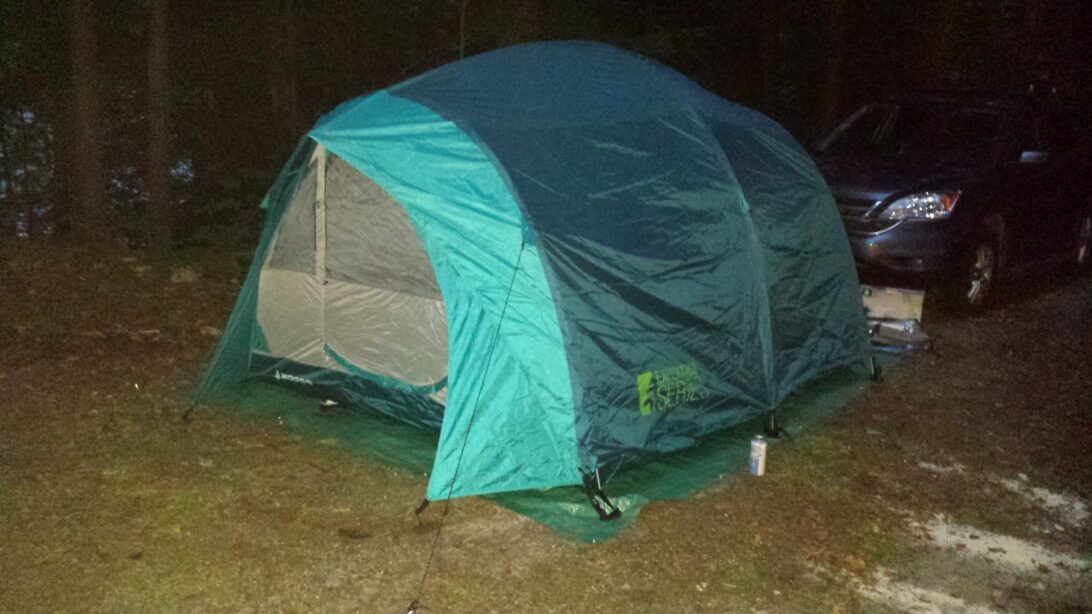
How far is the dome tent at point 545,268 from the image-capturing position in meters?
5.05

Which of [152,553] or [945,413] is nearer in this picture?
[152,553]

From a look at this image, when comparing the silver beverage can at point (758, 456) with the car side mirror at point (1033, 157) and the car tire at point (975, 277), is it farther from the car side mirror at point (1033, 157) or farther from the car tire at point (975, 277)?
the car side mirror at point (1033, 157)

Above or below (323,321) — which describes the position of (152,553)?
below

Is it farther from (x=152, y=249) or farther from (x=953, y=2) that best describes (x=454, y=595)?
(x=953, y=2)

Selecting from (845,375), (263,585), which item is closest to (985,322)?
(845,375)

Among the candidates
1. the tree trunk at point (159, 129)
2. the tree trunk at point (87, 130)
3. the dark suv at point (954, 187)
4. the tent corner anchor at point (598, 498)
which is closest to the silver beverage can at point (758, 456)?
the tent corner anchor at point (598, 498)

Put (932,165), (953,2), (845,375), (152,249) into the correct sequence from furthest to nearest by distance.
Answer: (953,2), (152,249), (932,165), (845,375)

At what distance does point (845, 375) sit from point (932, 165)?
105 inches

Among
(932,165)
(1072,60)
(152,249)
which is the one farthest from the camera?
(1072,60)

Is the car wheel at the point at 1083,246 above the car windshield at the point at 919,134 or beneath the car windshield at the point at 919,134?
beneath

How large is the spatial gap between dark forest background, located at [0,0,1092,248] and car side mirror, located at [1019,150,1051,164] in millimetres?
1181

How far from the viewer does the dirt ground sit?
14.1ft

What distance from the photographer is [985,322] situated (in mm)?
9203

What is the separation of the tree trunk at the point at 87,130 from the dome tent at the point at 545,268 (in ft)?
16.5
